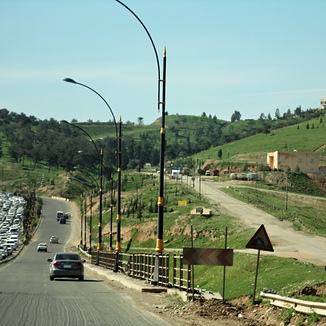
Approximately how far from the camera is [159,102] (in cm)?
3272

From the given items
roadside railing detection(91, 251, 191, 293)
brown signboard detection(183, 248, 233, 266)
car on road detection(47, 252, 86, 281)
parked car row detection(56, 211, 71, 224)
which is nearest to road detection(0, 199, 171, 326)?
roadside railing detection(91, 251, 191, 293)

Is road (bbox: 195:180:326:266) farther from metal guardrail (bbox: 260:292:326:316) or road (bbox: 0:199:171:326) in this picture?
metal guardrail (bbox: 260:292:326:316)

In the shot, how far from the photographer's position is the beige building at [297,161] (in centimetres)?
15800

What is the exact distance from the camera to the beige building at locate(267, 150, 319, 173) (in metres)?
158

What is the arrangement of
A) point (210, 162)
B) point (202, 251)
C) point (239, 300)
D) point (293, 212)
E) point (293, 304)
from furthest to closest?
point (210, 162) → point (293, 212) → point (239, 300) → point (202, 251) → point (293, 304)

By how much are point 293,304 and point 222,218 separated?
230 ft

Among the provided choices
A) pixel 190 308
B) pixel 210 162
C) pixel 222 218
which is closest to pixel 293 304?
pixel 190 308

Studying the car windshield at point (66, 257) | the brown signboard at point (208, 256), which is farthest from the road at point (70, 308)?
the car windshield at point (66, 257)

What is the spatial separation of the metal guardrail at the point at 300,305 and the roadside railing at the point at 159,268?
6.01 meters

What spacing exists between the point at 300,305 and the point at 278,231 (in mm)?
56123

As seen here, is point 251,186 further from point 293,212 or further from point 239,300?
point 239,300

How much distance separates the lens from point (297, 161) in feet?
518

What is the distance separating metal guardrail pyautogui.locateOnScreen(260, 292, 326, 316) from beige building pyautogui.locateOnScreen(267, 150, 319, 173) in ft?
454

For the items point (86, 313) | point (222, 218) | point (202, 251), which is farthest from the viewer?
point (222, 218)
